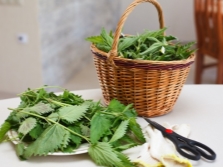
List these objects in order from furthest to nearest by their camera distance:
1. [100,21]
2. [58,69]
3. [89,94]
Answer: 1. [100,21]
2. [58,69]
3. [89,94]

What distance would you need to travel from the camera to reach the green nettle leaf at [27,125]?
0.67 m

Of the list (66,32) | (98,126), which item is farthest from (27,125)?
(66,32)

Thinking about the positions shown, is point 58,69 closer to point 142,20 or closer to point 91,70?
point 91,70

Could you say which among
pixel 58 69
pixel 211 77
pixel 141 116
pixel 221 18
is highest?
pixel 141 116

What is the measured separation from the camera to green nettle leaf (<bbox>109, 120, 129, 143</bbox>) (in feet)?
2.22

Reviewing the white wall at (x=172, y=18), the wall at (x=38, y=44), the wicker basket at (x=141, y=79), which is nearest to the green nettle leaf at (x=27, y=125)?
the wicker basket at (x=141, y=79)

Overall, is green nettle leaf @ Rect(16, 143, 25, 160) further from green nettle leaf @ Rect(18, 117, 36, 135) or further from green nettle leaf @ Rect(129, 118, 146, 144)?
green nettle leaf @ Rect(129, 118, 146, 144)

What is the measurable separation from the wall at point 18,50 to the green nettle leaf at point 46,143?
174 centimetres

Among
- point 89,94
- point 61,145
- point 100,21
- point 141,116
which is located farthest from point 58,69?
point 61,145

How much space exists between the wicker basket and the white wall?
2595 millimetres

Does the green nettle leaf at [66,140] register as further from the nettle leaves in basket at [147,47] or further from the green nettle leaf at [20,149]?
the nettle leaves in basket at [147,47]

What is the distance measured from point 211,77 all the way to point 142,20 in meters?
0.97

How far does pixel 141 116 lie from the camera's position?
873mm

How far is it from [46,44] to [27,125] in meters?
1.79
